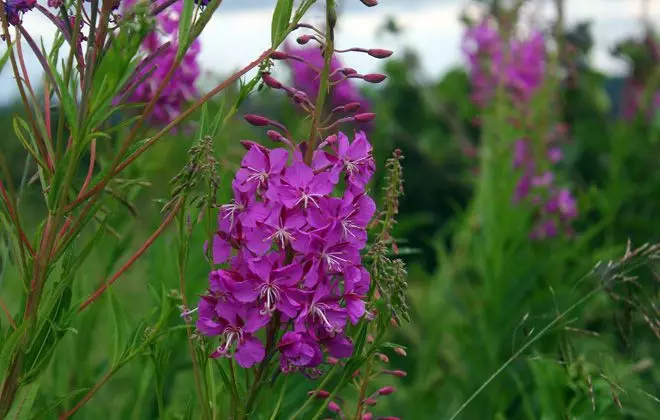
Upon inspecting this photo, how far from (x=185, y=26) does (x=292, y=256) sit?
→ 0.25 m

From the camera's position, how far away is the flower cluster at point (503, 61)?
2.99 m

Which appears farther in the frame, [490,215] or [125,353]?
[490,215]

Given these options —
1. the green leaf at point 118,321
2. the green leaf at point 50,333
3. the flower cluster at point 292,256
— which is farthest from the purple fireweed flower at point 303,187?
the green leaf at point 118,321

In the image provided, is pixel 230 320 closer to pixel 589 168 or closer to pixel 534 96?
pixel 534 96

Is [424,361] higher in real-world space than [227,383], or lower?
lower

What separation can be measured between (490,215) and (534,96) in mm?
566

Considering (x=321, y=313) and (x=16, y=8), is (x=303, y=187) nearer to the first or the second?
(x=321, y=313)

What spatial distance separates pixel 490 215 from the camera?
2.49 m

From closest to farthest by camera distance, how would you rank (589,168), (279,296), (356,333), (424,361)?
(279,296) < (356,333) < (424,361) < (589,168)

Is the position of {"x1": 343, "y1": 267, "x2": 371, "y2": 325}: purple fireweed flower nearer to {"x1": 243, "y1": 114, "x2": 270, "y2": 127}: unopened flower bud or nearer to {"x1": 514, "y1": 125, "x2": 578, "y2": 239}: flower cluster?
{"x1": 243, "y1": 114, "x2": 270, "y2": 127}: unopened flower bud

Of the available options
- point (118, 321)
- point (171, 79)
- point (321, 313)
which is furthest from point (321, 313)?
point (171, 79)

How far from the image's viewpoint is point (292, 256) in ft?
3.15

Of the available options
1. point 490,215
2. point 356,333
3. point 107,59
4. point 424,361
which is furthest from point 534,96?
point 107,59

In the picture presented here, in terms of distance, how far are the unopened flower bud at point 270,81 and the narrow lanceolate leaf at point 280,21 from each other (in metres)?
0.03
